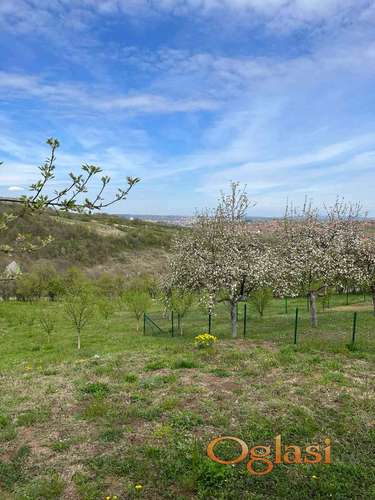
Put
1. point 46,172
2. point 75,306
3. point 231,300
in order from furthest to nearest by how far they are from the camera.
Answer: point 75,306 < point 231,300 < point 46,172

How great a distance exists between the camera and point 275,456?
6309 millimetres

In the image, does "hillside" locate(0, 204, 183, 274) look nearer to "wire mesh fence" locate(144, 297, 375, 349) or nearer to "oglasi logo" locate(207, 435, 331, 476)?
"wire mesh fence" locate(144, 297, 375, 349)

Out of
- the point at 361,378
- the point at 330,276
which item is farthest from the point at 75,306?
the point at 361,378

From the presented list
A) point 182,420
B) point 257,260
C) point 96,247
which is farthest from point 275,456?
point 96,247

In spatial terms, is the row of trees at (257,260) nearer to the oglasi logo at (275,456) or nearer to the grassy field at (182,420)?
the grassy field at (182,420)

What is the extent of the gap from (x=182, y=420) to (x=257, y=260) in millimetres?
10413

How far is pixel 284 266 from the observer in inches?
712

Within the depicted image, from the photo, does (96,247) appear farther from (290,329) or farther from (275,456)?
(275,456)

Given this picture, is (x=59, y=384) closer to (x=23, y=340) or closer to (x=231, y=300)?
(x=231, y=300)

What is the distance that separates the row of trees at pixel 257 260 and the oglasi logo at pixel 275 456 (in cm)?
931

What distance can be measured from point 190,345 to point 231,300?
11.0 ft

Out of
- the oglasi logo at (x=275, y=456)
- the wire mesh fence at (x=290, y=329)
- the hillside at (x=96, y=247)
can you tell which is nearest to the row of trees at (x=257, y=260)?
the wire mesh fence at (x=290, y=329)

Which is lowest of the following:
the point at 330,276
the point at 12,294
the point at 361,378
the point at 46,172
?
the point at 12,294

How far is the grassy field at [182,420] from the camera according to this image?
18.6ft
